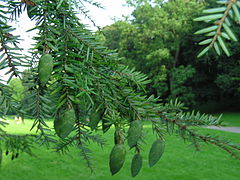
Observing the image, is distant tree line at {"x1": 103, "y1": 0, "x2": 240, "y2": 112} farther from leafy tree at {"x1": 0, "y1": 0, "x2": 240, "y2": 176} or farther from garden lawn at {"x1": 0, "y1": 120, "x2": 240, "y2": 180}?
leafy tree at {"x1": 0, "y1": 0, "x2": 240, "y2": 176}

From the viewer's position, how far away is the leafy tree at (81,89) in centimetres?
46

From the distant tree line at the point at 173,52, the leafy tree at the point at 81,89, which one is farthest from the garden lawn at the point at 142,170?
the distant tree line at the point at 173,52

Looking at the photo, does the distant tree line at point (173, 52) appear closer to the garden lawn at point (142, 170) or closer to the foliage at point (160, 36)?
the foliage at point (160, 36)

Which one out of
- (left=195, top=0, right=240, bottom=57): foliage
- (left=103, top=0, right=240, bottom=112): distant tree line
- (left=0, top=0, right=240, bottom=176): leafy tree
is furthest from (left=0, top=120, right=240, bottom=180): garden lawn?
(left=103, top=0, right=240, bottom=112): distant tree line

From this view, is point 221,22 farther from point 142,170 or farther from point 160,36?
Answer: point 160,36

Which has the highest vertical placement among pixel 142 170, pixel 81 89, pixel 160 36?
pixel 160 36

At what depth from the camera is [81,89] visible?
455mm

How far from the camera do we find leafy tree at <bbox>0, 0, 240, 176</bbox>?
0.46 meters

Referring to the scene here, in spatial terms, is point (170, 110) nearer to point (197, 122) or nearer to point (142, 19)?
point (197, 122)

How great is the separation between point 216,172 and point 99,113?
429 cm

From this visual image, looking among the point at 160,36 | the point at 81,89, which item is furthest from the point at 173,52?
the point at 81,89

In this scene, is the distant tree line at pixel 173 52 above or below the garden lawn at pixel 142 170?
above

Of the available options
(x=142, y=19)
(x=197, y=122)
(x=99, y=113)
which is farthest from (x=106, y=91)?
(x=142, y=19)

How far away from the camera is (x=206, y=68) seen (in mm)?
17344
